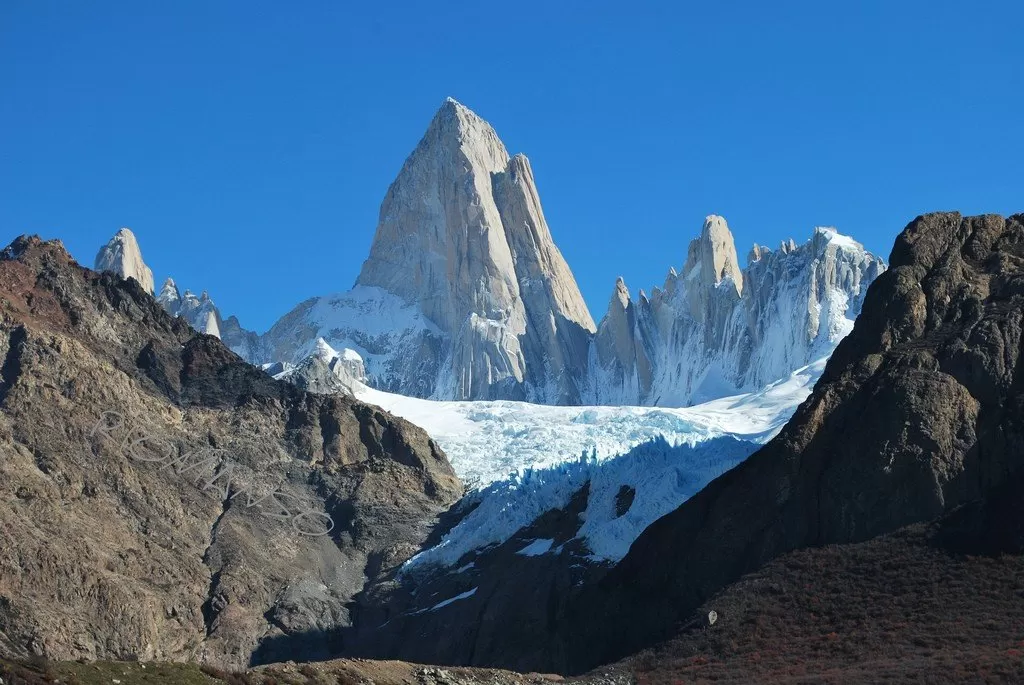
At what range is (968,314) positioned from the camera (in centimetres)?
8800

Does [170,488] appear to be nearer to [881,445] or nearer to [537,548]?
[537,548]

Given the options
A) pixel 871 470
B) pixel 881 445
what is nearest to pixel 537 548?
pixel 871 470

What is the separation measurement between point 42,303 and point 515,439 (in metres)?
44.7

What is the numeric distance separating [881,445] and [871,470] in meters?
1.22

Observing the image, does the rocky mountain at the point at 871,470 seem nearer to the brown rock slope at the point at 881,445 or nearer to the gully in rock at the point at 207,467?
the brown rock slope at the point at 881,445

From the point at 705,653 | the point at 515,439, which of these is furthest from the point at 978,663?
the point at 515,439

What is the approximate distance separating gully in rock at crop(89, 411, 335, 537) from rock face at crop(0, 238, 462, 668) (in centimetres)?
16

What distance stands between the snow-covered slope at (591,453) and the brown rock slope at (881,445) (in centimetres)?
1421

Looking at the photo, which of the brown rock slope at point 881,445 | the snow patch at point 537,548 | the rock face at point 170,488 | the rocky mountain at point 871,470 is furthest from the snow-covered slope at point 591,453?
the brown rock slope at point 881,445

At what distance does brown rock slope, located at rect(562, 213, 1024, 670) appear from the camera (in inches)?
3211

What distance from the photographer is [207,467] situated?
12912 centimetres

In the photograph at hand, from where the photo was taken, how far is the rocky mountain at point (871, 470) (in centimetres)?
8112

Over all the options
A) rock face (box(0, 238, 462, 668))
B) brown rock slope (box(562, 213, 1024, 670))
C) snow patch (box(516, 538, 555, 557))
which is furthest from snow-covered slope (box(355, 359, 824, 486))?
brown rock slope (box(562, 213, 1024, 670))

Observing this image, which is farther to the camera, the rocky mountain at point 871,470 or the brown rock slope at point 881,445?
the brown rock slope at point 881,445
